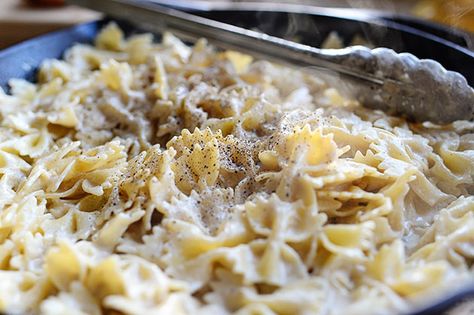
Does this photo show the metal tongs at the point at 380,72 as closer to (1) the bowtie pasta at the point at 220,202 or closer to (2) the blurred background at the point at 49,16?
(1) the bowtie pasta at the point at 220,202

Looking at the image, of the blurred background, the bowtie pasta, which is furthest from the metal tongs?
the blurred background

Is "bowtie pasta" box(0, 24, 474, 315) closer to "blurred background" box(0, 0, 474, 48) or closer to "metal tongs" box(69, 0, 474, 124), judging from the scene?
"metal tongs" box(69, 0, 474, 124)

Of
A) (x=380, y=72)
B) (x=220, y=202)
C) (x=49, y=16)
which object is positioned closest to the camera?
(x=220, y=202)

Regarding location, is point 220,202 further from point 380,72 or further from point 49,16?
point 49,16

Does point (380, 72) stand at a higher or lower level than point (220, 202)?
higher

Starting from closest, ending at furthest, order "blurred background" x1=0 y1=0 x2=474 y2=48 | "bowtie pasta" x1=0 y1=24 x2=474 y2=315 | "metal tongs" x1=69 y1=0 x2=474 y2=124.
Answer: "bowtie pasta" x1=0 y1=24 x2=474 y2=315 < "metal tongs" x1=69 y1=0 x2=474 y2=124 < "blurred background" x1=0 y1=0 x2=474 y2=48

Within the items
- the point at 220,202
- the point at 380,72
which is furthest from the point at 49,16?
the point at 220,202

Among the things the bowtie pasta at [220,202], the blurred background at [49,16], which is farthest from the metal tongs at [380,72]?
the blurred background at [49,16]
